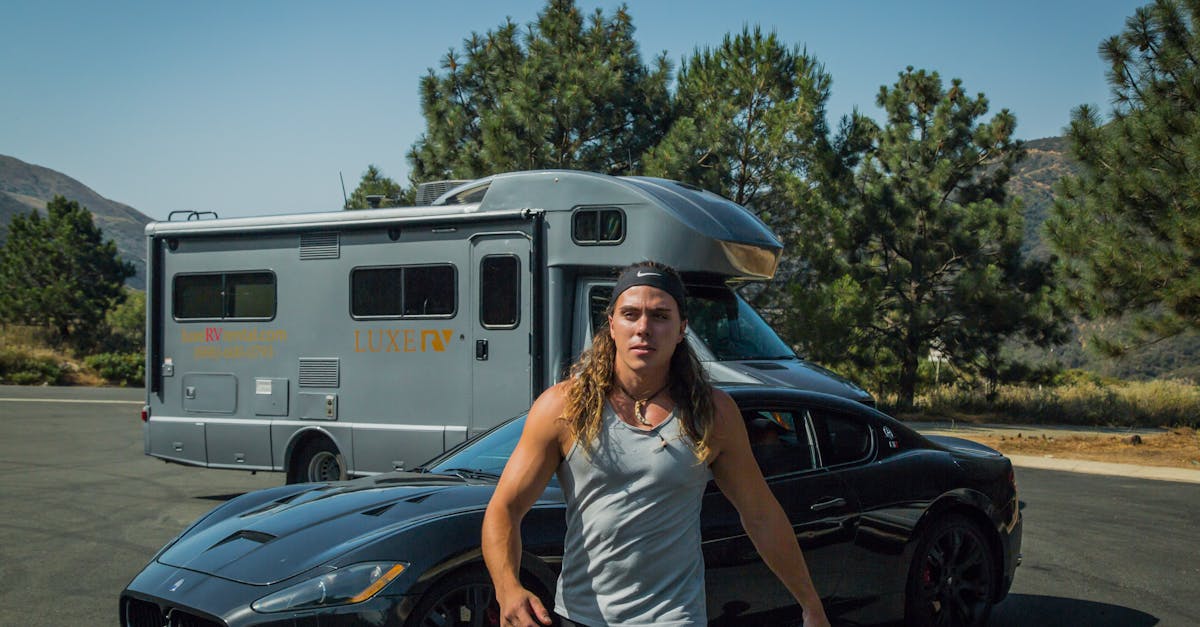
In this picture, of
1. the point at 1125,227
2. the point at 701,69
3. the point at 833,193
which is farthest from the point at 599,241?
the point at 701,69

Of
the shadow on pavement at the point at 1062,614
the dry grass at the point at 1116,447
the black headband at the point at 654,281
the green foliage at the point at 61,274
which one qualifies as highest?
the green foliage at the point at 61,274

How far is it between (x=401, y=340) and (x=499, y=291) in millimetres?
1196

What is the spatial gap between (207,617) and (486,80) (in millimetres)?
25895

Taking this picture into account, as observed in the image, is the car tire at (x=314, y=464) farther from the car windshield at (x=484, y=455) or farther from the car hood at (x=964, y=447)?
the car hood at (x=964, y=447)

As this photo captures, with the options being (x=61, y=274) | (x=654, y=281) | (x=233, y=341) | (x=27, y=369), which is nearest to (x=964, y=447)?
(x=654, y=281)

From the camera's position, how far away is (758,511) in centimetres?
300

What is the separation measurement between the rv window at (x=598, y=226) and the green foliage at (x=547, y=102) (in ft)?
49.2

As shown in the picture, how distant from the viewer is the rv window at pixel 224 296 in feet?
38.7

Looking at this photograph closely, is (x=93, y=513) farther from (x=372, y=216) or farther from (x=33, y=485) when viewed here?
(x=372, y=216)

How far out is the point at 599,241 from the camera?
10406 mm

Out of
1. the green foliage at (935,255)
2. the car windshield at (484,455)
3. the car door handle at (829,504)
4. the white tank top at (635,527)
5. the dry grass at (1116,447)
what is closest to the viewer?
the white tank top at (635,527)

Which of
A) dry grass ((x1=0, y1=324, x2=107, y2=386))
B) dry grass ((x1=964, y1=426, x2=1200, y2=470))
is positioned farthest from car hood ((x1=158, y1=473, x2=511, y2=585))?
dry grass ((x1=0, y1=324, x2=107, y2=386))

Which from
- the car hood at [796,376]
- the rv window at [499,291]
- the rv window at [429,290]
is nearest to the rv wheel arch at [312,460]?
the rv window at [429,290]

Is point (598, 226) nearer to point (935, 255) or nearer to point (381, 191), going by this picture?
point (935, 255)
